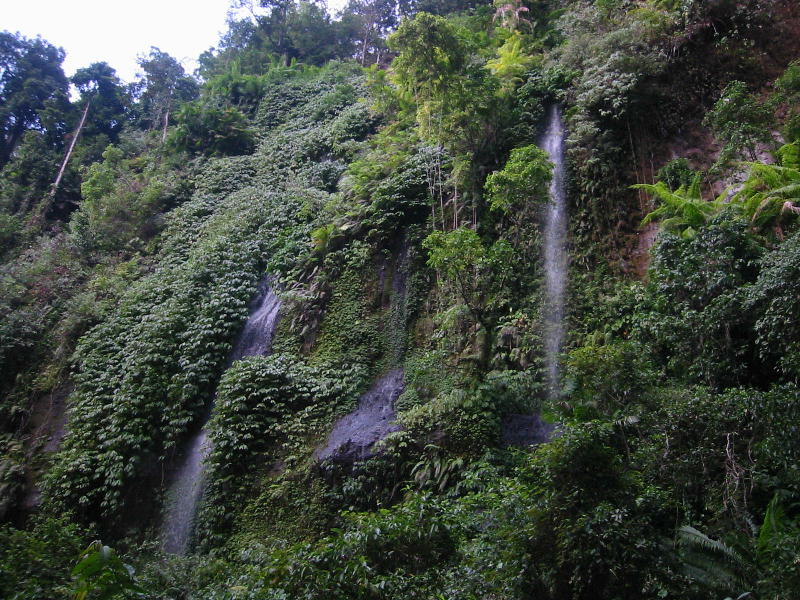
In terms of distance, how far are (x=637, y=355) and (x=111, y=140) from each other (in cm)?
2377

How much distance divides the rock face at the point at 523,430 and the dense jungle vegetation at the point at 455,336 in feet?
0.30

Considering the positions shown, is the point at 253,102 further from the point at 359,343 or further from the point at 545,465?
the point at 545,465

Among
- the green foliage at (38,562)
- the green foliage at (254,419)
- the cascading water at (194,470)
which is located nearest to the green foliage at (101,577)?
the green foliage at (38,562)

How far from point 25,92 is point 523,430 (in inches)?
998

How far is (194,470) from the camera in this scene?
9820 mm

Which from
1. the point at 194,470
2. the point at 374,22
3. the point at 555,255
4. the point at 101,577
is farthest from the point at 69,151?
the point at 101,577

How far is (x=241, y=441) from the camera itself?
9.37 m

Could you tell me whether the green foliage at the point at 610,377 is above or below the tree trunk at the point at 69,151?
below

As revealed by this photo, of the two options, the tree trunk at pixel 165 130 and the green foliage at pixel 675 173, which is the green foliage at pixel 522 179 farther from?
the tree trunk at pixel 165 130

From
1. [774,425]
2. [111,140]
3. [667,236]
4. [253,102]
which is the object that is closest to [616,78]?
[667,236]

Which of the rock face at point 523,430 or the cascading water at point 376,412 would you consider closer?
the rock face at point 523,430

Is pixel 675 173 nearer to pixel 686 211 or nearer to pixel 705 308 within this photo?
pixel 686 211

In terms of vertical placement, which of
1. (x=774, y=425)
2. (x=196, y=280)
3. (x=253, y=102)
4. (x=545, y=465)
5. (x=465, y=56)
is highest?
(x=253, y=102)

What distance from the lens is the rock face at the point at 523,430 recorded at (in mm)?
7727
